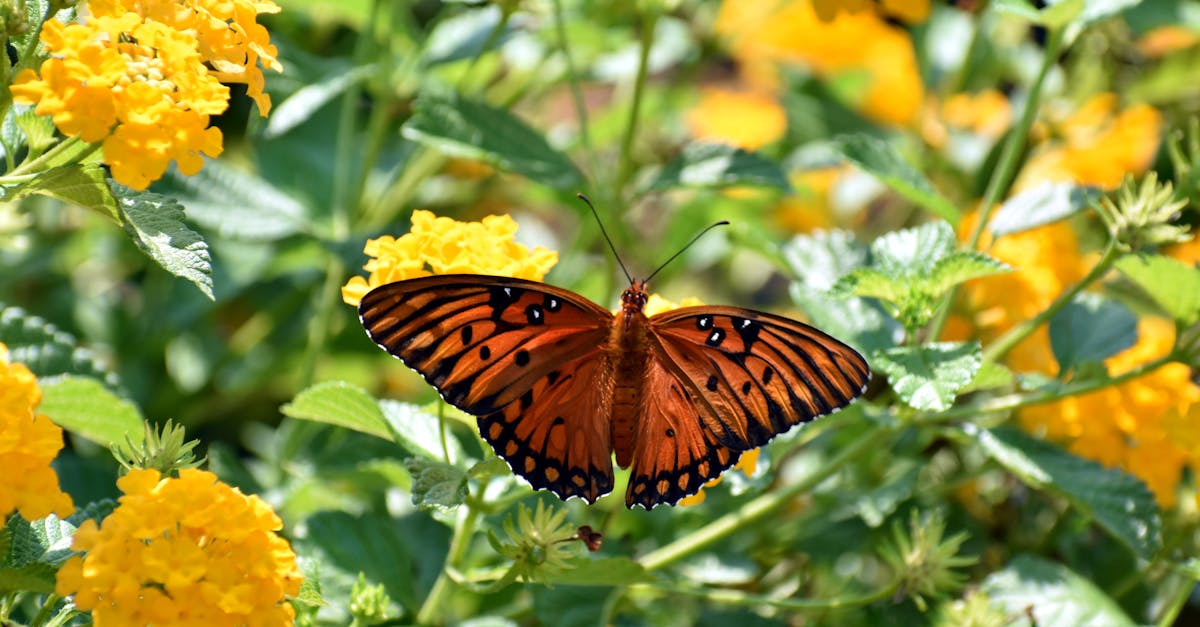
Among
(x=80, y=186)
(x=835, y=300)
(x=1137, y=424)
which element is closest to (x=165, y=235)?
(x=80, y=186)

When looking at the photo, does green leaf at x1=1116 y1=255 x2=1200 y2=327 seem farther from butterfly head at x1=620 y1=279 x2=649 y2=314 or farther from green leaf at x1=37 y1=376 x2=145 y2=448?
green leaf at x1=37 y1=376 x2=145 y2=448

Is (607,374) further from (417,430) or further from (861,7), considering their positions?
(861,7)

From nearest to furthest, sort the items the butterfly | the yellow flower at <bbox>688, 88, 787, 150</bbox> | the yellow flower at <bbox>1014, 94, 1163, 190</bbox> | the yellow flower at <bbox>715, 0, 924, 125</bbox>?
the butterfly
the yellow flower at <bbox>1014, 94, 1163, 190</bbox>
the yellow flower at <bbox>715, 0, 924, 125</bbox>
the yellow flower at <bbox>688, 88, 787, 150</bbox>

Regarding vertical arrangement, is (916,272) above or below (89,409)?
above

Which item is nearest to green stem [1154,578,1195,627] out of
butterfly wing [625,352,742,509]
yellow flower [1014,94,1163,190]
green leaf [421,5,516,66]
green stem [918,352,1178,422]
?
green stem [918,352,1178,422]

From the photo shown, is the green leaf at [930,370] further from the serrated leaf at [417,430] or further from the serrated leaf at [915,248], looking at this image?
the serrated leaf at [417,430]

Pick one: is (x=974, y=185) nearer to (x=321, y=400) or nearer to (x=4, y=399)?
(x=321, y=400)
